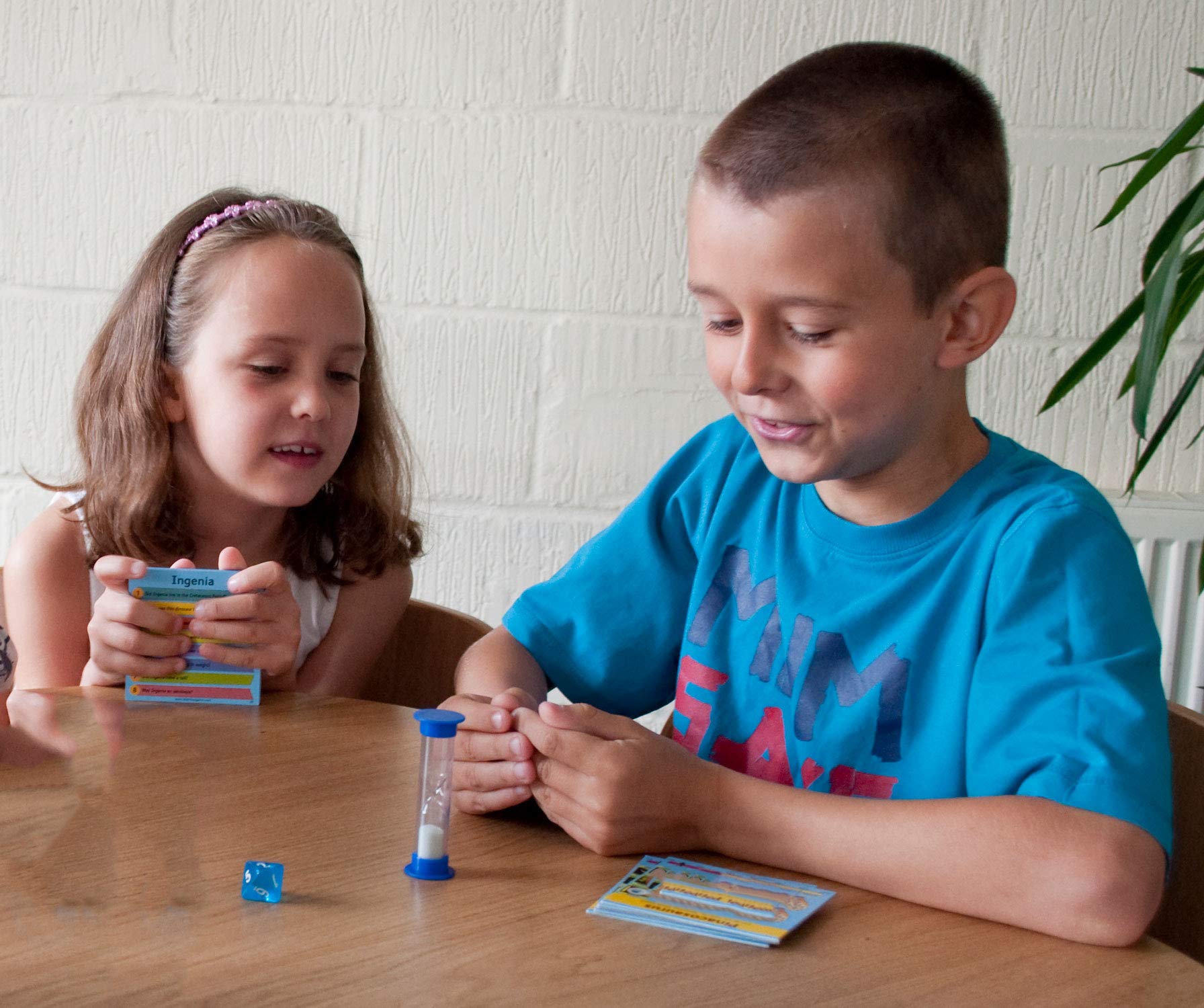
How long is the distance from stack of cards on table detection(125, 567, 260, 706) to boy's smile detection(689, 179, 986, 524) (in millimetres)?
515

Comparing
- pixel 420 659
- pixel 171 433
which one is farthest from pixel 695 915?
pixel 171 433

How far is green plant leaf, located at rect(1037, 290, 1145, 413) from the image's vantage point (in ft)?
5.10

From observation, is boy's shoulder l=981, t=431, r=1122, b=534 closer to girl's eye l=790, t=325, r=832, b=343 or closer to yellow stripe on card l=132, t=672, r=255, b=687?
girl's eye l=790, t=325, r=832, b=343

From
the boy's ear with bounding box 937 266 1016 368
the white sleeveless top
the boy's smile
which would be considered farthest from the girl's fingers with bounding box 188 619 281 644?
the boy's ear with bounding box 937 266 1016 368

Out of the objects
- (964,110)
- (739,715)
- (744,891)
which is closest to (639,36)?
(964,110)

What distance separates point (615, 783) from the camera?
833 mm

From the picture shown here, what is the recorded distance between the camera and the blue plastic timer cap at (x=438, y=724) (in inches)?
30.6

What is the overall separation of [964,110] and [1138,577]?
38cm

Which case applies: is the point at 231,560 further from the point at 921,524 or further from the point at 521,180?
the point at 521,180

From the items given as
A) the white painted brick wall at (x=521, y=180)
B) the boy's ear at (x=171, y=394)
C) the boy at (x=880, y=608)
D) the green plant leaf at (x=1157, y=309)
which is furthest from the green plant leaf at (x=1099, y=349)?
the boy's ear at (x=171, y=394)

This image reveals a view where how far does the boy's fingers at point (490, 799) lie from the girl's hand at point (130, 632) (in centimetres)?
39

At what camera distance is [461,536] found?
2201mm

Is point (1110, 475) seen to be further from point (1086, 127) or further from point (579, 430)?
point (579, 430)

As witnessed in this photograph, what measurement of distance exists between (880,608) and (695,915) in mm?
375
